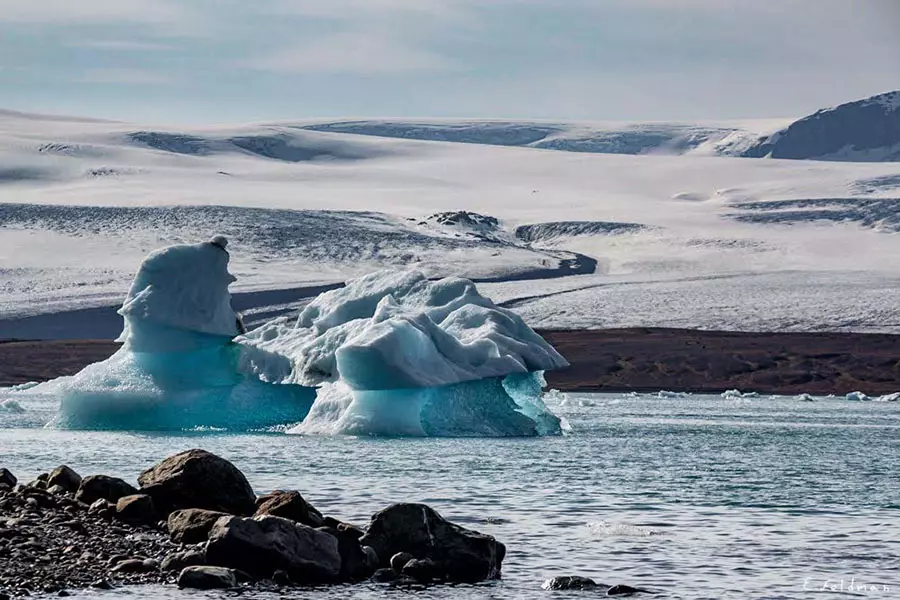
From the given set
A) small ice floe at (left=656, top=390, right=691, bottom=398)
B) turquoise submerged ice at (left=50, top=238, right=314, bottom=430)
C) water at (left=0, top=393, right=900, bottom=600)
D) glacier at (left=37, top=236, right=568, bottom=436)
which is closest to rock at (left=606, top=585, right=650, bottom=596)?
water at (left=0, top=393, right=900, bottom=600)

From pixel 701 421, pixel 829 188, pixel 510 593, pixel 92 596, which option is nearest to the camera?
pixel 92 596

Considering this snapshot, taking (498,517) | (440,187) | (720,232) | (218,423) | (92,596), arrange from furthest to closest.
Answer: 1. (440,187)
2. (720,232)
3. (218,423)
4. (498,517)
5. (92,596)

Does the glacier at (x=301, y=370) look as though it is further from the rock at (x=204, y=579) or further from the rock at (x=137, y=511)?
the rock at (x=204, y=579)

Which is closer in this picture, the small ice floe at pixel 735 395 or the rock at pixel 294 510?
the rock at pixel 294 510

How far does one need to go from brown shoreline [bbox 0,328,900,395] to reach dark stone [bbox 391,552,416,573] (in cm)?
5112

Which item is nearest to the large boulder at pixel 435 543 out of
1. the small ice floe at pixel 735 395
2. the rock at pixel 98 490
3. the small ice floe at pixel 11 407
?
the rock at pixel 98 490

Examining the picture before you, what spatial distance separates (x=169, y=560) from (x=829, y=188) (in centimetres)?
12379

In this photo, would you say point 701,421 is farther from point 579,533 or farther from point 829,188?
point 829,188

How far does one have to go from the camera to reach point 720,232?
4454 inches

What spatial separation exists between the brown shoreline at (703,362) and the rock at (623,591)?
170ft

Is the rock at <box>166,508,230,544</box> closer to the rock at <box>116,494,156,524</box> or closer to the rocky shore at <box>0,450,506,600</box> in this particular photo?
the rocky shore at <box>0,450,506,600</box>

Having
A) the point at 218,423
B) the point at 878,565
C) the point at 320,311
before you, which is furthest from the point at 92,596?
the point at 320,311

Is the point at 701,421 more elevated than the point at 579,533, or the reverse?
the point at 579,533

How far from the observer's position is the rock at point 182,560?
49.6 feet
